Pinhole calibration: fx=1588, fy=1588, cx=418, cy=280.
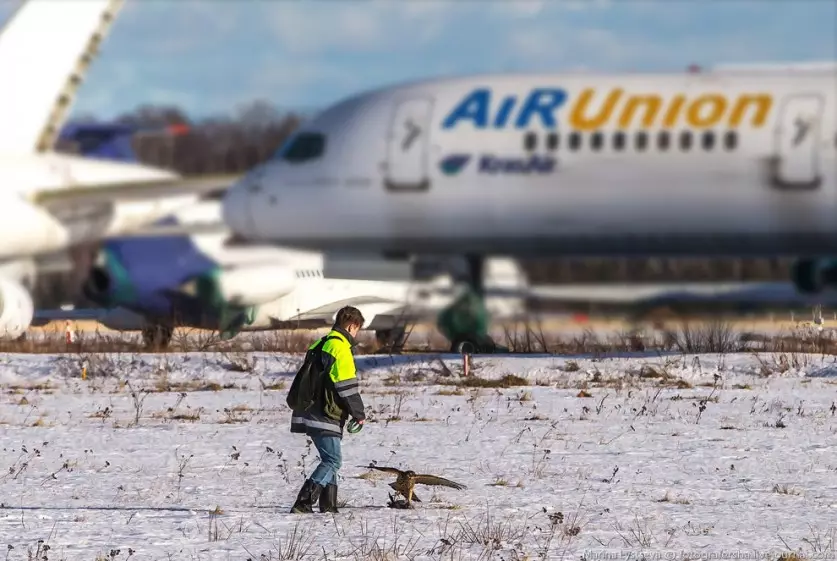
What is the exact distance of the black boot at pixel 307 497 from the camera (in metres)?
13.1

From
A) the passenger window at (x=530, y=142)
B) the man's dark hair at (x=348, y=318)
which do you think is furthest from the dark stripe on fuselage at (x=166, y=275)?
the man's dark hair at (x=348, y=318)

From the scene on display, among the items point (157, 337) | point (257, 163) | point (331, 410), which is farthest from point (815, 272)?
point (257, 163)

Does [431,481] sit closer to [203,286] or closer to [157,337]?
[157,337]

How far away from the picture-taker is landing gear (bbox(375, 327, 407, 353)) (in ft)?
98.1

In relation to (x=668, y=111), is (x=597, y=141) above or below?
below

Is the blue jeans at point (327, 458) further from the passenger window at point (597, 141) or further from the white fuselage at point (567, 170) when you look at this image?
the passenger window at point (597, 141)

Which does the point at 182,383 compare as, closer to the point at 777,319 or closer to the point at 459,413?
the point at 459,413

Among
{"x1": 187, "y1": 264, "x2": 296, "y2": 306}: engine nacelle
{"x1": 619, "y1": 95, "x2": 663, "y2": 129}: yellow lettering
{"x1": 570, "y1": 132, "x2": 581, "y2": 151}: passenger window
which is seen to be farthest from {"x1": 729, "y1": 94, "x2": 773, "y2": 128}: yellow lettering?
{"x1": 187, "y1": 264, "x2": 296, "y2": 306}: engine nacelle

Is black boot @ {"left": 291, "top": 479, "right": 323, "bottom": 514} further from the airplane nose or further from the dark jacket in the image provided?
the airplane nose

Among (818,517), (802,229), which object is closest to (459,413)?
(802,229)

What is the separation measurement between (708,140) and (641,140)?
1052 millimetres

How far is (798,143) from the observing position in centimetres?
2444

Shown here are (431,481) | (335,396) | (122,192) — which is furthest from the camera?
(122,192)

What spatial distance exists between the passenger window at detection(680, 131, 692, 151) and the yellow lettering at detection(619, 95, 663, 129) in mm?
524
